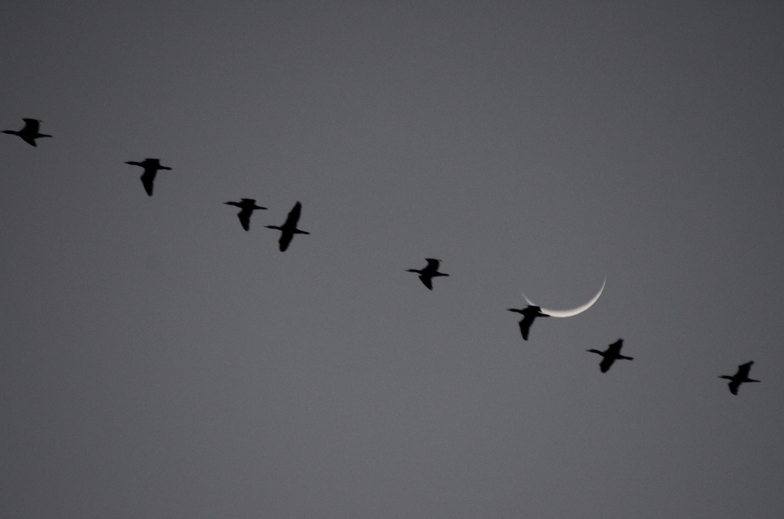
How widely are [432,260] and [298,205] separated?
30.4 feet

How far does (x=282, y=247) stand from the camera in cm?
5331

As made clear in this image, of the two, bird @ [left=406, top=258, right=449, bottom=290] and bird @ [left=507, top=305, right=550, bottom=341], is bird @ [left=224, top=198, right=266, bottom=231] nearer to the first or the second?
bird @ [left=406, top=258, right=449, bottom=290]

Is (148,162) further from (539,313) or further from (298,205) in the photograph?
(539,313)

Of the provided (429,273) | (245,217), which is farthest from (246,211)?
(429,273)

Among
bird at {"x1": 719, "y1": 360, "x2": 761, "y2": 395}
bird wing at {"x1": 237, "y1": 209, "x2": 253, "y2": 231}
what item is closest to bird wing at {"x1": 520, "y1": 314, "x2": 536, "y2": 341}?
bird at {"x1": 719, "y1": 360, "x2": 761, "y2": 395}

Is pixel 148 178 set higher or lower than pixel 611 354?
higher

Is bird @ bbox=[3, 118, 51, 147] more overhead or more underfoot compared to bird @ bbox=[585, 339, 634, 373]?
more overhead

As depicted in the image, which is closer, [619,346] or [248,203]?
[248,203]

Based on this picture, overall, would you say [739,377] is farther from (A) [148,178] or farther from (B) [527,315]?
(A) [148,178]

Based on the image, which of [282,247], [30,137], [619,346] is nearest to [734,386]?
[619,346]

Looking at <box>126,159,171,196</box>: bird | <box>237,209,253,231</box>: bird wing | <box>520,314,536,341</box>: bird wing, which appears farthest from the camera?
<box>520,314,536,341</box>: bird wing

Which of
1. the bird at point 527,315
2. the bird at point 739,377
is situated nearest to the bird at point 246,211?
the bird at point 527,315

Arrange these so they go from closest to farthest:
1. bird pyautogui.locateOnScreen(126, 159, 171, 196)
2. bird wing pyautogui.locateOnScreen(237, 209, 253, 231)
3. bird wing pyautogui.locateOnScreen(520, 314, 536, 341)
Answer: bird pyautogui.locateOnScreen(126, 159, 171, 196) → bird wing pyautogui.locateOnScreen(237, 209, 253, 231) → bird wing pyautogui.locateOnScreen(520, 314, 536, 341)

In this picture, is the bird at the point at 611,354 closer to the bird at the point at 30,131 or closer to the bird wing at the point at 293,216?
the bird wing at the point at 293,216
